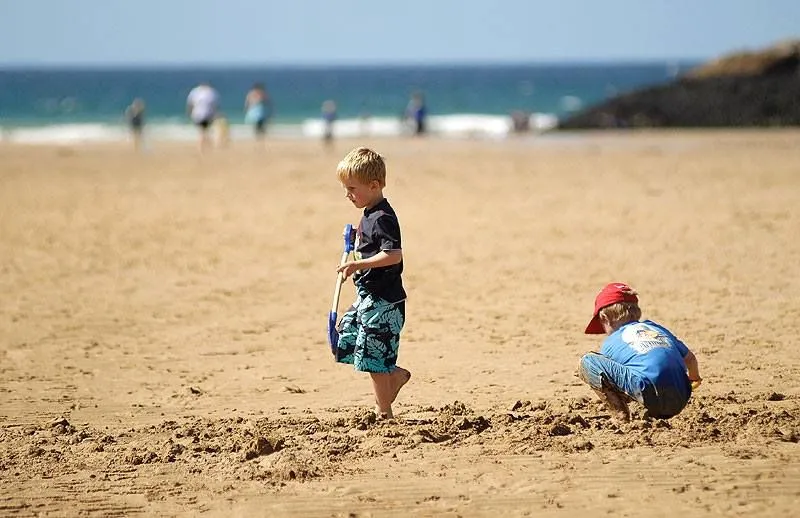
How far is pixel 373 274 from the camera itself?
546 cm

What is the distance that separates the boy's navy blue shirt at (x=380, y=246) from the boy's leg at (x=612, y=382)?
A: 1000 millimetres

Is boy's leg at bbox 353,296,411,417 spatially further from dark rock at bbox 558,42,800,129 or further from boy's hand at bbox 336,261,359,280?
dark rock at bbox 558,42,800,129

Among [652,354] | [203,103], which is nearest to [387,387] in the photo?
[652,354]

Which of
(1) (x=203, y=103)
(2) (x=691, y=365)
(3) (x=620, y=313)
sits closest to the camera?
(2) (x=691, y=365)

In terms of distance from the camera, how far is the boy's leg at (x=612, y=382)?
517cm

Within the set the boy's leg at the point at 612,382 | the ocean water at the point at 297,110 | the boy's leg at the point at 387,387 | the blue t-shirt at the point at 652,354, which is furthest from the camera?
the ocean water at the point at 297,110

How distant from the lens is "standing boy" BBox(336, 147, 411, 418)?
211 inches

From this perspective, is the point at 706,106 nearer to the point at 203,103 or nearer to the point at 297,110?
the point at 203,103

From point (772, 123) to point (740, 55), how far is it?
1352 cm

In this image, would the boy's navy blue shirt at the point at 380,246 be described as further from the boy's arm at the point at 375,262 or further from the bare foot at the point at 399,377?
the bare foot at the point at 399,377

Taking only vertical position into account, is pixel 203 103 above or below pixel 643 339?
above

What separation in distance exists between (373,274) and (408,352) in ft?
6.84

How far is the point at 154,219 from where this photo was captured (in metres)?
13.9

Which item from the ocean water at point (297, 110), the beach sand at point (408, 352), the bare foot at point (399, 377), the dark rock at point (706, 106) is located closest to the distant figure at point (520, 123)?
the ocean water at point (297, 110)
